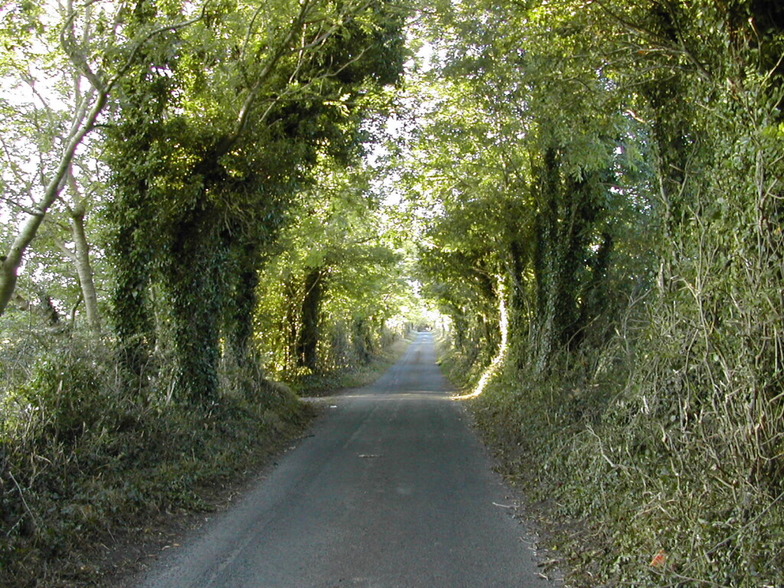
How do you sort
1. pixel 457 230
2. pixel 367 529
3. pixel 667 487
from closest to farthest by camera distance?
1. pixel 667 487
2. pixel 367 529
3. pixel 457 230

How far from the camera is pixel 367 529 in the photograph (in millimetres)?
6844

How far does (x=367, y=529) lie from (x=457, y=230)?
45.1 feet

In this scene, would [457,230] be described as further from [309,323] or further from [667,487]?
[667,487]

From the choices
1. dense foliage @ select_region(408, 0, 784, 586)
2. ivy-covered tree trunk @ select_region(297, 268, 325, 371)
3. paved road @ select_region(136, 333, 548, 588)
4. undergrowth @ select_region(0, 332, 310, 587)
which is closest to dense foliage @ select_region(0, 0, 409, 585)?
undergrowth @ select_region(0, 332, 310, 587)

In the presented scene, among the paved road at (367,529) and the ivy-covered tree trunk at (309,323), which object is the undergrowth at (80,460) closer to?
the paved road at (367,529)

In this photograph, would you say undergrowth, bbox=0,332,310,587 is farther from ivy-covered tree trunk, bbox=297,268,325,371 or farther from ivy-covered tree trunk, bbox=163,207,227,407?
ivy-covered tree trunk, bbox=297,268,325,371

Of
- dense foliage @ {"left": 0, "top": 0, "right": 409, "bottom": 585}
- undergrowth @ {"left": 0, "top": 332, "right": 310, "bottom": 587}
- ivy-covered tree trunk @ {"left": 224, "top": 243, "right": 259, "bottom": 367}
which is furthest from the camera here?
ivy-covered tree trunk @ {"left": 224, "top": 243, "right": 259, "bottom": 367}

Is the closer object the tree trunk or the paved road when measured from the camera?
the paved road

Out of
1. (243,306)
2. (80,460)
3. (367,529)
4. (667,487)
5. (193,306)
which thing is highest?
(243,306)

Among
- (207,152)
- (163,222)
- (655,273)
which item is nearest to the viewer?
(655,273)

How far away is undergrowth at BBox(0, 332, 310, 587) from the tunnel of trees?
4 centimetres

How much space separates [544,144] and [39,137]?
13.8 meters

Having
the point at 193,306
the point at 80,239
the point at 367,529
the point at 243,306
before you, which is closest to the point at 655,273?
the point at 367,529

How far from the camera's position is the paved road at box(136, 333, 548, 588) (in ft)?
18.2
